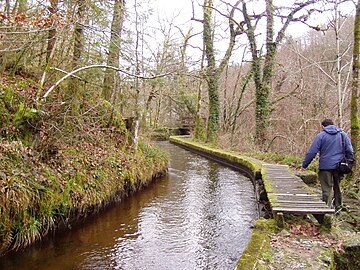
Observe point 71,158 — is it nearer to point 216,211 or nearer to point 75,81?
point 75,81

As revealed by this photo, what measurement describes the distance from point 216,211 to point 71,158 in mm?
3771

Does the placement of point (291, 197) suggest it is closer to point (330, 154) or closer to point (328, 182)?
point (328, 182)

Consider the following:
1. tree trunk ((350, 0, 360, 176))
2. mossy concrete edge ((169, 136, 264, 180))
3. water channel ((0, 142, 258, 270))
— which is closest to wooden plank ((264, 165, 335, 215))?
water channel ((0, 142, 258, 270))

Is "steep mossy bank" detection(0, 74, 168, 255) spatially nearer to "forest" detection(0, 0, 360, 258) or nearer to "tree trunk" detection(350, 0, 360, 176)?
"forest" detection(0, 0, 360, 258)

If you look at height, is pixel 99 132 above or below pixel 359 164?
above

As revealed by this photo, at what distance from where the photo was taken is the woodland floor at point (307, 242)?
3.70m

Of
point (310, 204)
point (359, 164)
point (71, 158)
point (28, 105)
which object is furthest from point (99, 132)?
point (359, 164)

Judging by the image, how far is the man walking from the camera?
5719 mm

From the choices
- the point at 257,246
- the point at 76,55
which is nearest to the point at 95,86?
the point at 76,55

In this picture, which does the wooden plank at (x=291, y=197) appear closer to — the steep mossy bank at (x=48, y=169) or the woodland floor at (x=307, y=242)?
the woodland floor at (x=307, y=242)

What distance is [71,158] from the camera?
24.3ft

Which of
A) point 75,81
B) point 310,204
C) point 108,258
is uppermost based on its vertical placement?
point 75,81

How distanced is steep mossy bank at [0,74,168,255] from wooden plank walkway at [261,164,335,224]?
152 inches

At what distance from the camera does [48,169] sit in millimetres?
6215
